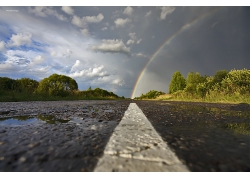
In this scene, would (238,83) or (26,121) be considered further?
(238,83)

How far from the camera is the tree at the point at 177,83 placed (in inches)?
1922

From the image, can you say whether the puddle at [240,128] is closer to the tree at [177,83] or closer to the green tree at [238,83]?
the green tree at [238,83]

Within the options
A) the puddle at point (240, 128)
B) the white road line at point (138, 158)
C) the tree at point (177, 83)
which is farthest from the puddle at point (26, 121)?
the tree at point (177, 83)

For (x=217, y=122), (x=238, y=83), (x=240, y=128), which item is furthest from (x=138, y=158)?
(x=238, y=83)

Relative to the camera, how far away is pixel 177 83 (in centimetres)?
4956

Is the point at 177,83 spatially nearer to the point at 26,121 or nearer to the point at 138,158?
the point at 26,121

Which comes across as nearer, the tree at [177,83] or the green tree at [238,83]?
the green tree at [238,83]

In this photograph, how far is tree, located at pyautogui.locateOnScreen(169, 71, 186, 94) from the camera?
160 feet

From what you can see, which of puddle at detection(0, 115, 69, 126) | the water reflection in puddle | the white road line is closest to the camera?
the white road line

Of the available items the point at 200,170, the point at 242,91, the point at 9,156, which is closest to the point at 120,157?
the point at 200,170

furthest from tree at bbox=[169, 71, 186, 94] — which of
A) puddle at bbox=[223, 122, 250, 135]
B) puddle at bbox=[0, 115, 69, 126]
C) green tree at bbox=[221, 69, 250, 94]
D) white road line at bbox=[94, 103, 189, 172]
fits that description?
white road line at bbox=[94, 103, 189, 172]

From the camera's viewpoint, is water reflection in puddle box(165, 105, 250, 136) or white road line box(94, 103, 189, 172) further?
water reflection in puddle box(165, 105, 250, 136)

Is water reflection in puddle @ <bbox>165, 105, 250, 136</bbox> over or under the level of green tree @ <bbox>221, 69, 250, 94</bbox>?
under

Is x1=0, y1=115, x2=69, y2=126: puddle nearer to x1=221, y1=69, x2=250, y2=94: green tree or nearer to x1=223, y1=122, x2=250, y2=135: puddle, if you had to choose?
x1=223, y1=122, x2=250, y2=135: puddle
